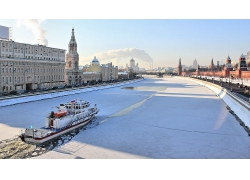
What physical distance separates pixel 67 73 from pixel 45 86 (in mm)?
12937

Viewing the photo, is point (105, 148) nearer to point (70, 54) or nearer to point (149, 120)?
point (149, 120)

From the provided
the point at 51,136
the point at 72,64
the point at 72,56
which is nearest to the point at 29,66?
the point at 72,64

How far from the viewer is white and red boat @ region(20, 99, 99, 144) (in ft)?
51.0

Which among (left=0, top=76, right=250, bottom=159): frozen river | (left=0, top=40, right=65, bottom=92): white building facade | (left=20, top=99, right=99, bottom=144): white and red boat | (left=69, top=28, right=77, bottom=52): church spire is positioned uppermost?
(left=69, top=28, right=77, bottom=52): church spire

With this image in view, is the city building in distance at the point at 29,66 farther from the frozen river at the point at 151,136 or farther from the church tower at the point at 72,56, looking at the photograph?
the frozen river at the point at 151,136

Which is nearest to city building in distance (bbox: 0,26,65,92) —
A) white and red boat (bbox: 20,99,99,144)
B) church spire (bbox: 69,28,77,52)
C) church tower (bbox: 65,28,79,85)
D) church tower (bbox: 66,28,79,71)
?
church tower (bbox: 65,28,79,85)

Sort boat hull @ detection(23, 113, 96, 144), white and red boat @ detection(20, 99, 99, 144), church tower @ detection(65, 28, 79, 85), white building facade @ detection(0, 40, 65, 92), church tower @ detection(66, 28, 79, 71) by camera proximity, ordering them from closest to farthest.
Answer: boat hull @ detection(23, 113, 96, 144) → white and red boat @ detection(20, 99, 99, 144) → white building facade @ detection(0, 40, 65, 92) → church tower @ detection(65, 28, 79, 85) → church tower @ detection(66, 28, 79, 71)

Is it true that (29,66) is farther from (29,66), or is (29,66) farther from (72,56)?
(72,56)

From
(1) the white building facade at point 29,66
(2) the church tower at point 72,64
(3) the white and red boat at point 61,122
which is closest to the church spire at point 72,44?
(2) the church tower at point 72,64

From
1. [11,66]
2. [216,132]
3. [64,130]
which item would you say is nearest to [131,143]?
[64,130]

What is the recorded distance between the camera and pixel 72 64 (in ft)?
202

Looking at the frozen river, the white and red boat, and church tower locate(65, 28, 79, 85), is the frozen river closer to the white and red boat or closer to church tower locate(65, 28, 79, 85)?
the white and red boat

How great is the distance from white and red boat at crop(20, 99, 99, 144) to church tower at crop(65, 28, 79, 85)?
39.3 m

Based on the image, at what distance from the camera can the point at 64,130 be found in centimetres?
1772
